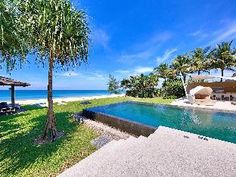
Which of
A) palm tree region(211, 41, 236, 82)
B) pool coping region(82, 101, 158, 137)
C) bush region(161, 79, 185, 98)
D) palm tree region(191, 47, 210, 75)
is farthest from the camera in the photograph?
palm tree region(191, 47, 210, 75)

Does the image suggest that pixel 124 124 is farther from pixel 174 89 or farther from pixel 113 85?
pixel 113 85

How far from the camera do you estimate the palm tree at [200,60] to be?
108ft

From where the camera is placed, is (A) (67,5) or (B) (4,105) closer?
(A) (67,5)

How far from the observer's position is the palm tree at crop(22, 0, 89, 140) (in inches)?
291

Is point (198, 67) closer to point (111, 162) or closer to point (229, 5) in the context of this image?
point (229, 5)

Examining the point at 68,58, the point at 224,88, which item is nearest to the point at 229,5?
the point at 224,88

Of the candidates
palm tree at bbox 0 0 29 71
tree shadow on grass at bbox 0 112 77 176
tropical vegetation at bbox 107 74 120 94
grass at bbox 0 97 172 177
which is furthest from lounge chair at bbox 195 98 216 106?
tropical vegetation at bbox 107 74 120 94

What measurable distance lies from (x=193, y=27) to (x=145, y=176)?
27.3 m

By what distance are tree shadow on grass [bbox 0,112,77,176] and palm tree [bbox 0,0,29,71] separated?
2.92 meters

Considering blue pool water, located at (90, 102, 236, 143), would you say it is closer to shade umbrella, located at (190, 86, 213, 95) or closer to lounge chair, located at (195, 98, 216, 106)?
lounge chair, located at (195, 98, 216, 106)

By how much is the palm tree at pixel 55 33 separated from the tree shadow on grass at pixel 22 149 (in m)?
0.80

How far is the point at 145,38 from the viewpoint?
42.8 m

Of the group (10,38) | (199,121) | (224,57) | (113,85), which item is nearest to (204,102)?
(199,121)

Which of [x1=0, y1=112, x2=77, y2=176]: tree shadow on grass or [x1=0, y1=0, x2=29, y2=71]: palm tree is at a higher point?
[x1=0, y1=0, x2=29, y2=71]: palm tree
